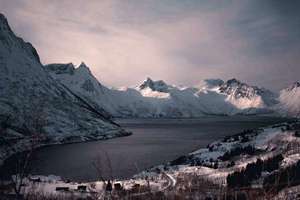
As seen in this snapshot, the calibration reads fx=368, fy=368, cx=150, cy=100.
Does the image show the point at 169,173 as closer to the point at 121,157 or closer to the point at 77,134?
the point at 121,157

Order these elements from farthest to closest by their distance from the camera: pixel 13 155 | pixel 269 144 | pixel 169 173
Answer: pixel 13 155 < pixel 269 144 < pixel 169 173

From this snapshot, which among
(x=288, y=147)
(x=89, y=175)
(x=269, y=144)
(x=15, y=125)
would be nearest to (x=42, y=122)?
(x=89, y=175)

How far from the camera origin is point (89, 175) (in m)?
91.5

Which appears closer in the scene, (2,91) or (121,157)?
(121,157)

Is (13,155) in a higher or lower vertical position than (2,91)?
lower

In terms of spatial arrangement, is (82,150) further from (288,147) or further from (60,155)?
(288,147)

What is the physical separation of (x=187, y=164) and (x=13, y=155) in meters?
64.4

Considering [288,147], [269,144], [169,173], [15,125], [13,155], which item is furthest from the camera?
[15,125]

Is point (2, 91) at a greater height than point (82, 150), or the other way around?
point (2, 91)

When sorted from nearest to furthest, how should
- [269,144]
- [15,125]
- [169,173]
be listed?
[169,173] → [269,144] → [15,125]

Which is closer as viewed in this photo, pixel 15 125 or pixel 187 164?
pixel 187 164

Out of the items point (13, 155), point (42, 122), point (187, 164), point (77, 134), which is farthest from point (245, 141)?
point (42, 122)

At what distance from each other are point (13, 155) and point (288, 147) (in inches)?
3524

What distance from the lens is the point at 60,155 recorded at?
131 m
